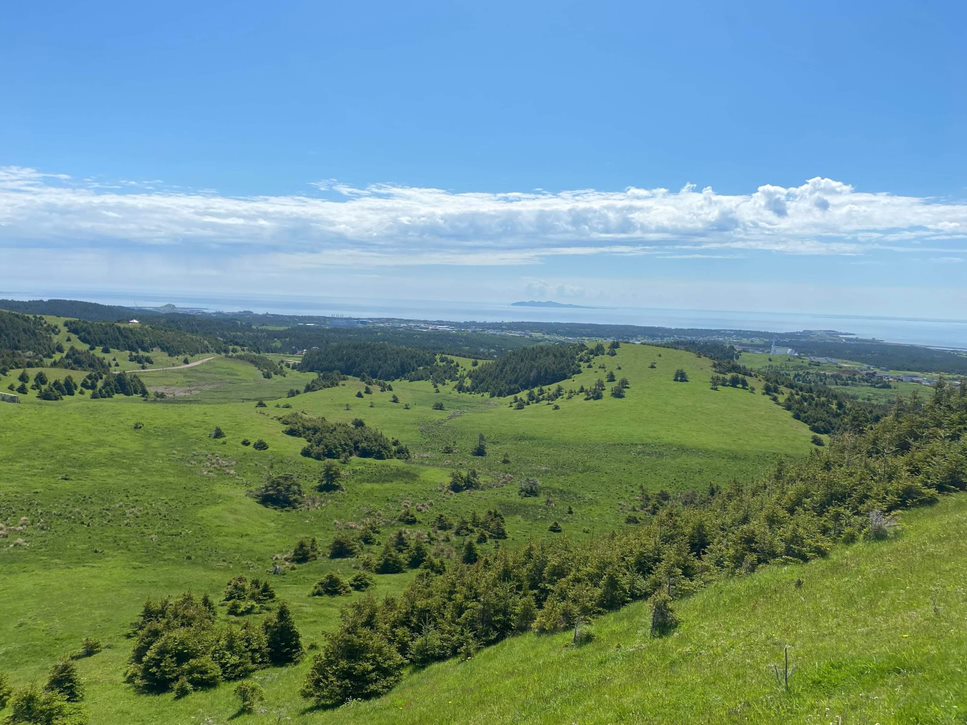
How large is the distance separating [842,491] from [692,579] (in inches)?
596

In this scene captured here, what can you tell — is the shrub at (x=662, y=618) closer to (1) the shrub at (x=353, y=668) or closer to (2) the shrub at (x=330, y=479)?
(1) the shrub at (x=353, y=668)

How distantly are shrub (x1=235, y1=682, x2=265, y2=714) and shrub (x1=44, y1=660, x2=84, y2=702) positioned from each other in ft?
28.5

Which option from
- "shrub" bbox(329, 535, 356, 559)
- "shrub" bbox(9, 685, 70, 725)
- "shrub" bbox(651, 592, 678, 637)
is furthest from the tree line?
"shrub" bbox(651, 592, 678, 637)

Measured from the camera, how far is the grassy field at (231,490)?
1660 inches

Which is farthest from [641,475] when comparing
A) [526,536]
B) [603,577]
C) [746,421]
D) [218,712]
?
[218,712]

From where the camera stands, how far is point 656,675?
68.4ft

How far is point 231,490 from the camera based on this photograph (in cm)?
8494

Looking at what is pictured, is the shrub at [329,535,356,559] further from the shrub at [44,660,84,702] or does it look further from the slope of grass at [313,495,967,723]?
the slope of grass at [313,495,967,723]

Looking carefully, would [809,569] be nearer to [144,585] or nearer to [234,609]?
[234,609]

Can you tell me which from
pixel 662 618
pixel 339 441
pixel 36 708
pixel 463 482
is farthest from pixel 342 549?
pixel 339 441

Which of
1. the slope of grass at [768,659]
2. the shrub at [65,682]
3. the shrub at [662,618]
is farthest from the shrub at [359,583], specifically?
the shrub at [662,618]

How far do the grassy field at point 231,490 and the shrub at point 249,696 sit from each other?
2.52 feet

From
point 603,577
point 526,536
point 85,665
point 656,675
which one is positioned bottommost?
point 526,536

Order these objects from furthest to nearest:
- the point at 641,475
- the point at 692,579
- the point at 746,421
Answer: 1. the point at 746,421
2. the point at 641,475
3. the point at 692,579
